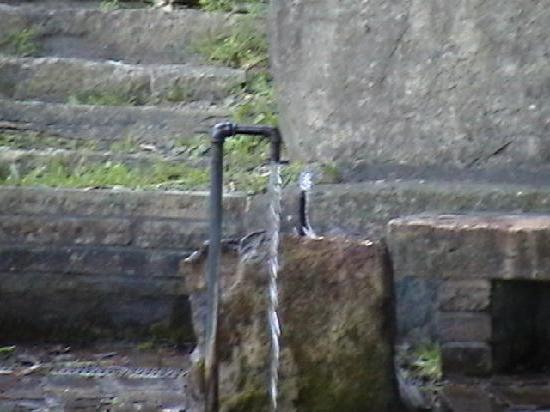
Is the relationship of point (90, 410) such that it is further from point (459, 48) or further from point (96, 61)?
point (96, 61)

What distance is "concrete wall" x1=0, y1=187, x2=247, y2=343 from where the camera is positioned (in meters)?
3.90

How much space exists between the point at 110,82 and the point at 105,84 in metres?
0.02

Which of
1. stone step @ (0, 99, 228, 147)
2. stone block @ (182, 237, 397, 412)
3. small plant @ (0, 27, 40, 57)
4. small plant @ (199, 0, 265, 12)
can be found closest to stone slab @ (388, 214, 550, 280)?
stone block @ (182, 237, 397, 412)

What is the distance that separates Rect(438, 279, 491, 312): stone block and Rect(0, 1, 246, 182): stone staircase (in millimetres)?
1171

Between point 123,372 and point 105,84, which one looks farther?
point 105,84

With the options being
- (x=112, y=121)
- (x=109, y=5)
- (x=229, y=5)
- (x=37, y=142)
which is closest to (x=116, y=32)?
(x=109, y=5)

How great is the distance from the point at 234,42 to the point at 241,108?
1.62 ft

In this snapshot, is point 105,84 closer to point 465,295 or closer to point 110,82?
point 110,82

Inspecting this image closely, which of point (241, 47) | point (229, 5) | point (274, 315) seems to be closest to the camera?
point (274, 315)

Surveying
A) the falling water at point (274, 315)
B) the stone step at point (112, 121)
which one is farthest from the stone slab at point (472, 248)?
the stone step at point (112, 121)

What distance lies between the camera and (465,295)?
3.48 meters

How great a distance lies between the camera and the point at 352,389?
2920 millimetres

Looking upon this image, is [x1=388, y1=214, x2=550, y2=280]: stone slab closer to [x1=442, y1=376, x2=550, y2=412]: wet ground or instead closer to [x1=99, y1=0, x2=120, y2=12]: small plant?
[x1=442, y1=376, x2=550, y2=412]: wet ground

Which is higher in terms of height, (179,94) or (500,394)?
(179,94)
